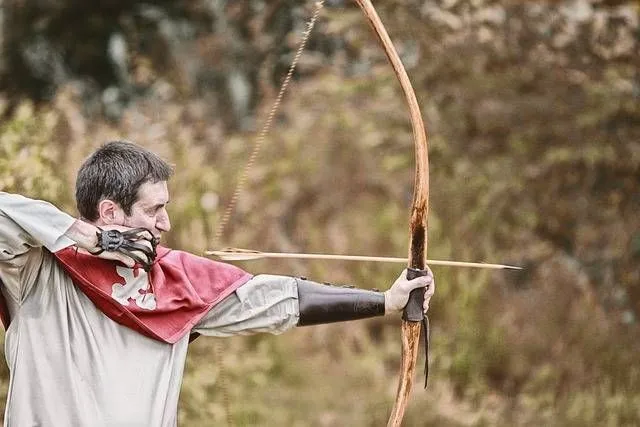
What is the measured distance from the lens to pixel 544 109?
7469 millimetres

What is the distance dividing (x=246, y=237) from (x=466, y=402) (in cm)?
155

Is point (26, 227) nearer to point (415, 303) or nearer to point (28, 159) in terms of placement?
point (415, 303)

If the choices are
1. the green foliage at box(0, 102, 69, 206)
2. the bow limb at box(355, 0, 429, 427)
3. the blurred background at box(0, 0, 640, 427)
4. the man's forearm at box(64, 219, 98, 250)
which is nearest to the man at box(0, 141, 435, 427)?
the man's forearm at box(64, 219, 98, 250)

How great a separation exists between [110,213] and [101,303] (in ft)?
0.61

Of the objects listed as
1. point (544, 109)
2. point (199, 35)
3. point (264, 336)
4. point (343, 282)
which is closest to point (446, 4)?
point (544, 109)

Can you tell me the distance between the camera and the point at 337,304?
2945 mm

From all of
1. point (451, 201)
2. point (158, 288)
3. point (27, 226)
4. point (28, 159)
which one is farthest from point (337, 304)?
point (451, 201)

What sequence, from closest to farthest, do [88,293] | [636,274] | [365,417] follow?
[88,293] → [365,417] → [636,274]

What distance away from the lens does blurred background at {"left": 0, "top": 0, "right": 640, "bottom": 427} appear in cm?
639

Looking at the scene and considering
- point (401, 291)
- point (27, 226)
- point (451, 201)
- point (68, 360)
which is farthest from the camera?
point (451, 201)

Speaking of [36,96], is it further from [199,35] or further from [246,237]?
[246,237]

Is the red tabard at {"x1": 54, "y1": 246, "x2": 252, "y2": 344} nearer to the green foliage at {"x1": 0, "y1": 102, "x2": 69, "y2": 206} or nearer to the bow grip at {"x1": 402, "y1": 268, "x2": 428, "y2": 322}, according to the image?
the bow grip at {"x1": 402, "y1": 268, "x2": 428, "y2": 322}

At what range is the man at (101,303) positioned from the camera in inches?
105

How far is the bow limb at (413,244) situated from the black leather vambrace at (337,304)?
0.09 metres
